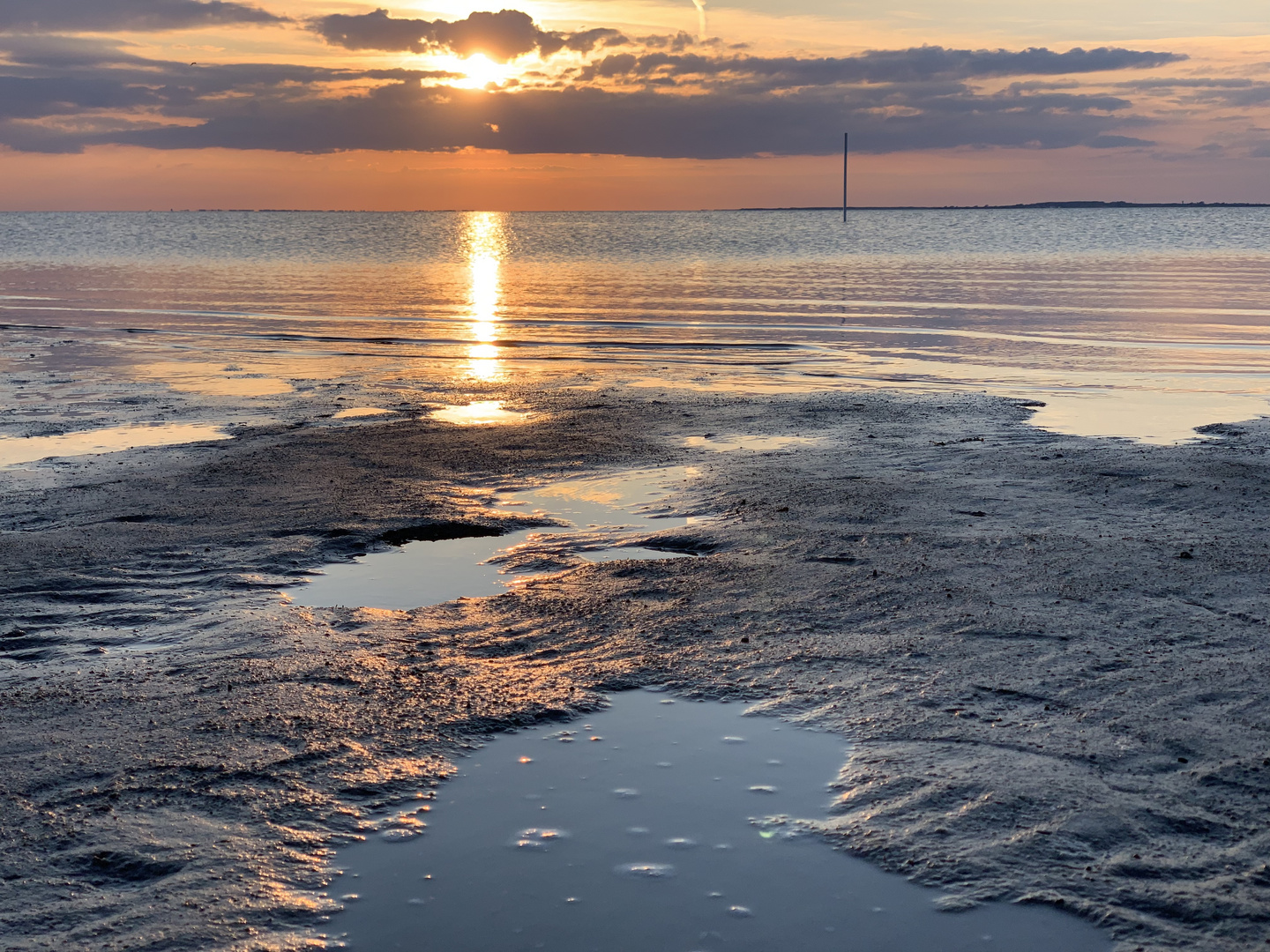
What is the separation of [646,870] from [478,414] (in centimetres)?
1031

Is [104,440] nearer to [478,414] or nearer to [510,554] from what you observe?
[478,414]

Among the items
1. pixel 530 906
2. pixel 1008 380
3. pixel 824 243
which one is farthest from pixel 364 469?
pixel 824 243

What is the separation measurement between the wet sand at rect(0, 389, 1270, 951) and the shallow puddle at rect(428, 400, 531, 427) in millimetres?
2777

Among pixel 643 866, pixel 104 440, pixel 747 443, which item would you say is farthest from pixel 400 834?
pixel 104 440

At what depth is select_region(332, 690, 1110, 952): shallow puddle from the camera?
352 cm

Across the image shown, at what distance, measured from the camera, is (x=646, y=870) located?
153 inches

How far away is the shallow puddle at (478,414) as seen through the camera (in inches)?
518

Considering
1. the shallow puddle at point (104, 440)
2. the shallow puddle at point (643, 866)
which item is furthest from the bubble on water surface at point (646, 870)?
the shallow puddle at point (104, 440)

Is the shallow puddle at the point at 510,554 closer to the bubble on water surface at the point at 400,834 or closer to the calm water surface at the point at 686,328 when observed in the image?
the bubble on water surface at the point at 400,834

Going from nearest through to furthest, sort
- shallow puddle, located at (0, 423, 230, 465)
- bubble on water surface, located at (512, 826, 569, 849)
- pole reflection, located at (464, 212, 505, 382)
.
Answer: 1. bubble on water surface, located at (512, 826, 569, 849)
2. shallow puddle, located at (0, 423, 230, 465)
3. pole reflection, located at (464, 212, 505, 382)

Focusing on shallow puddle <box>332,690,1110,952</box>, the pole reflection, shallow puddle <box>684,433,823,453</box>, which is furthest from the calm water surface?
shallow puddle <box>332,690,1110,952</box>

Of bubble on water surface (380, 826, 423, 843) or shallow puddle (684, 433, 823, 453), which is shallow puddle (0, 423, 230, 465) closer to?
shallow puddle (684, 433, 823, 453)

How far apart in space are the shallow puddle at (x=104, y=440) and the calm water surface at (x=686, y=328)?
2284mm

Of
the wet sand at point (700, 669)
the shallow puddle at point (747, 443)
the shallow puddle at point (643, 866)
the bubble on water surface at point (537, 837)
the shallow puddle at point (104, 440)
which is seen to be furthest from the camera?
the shallow puddle at point (747, 443)
